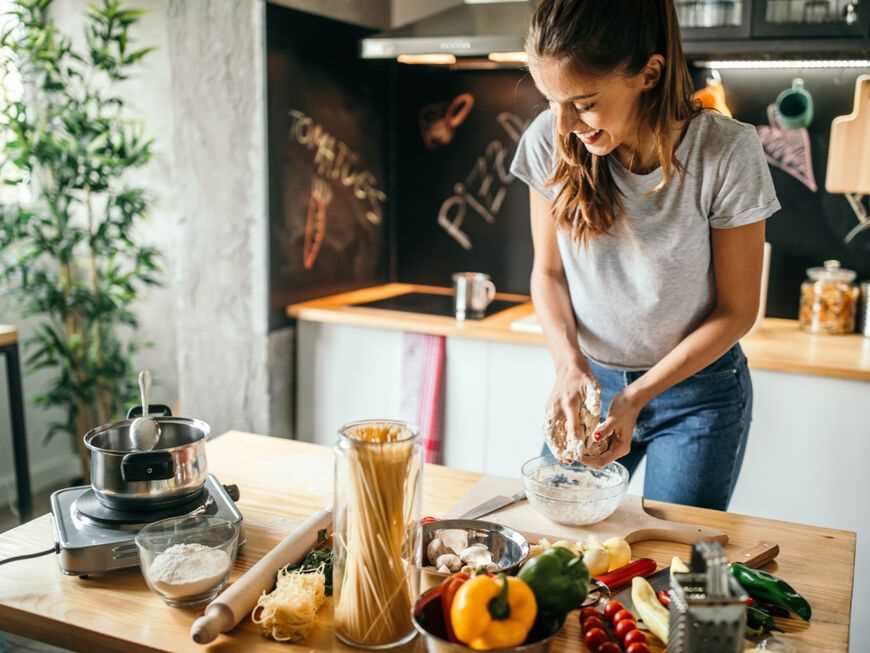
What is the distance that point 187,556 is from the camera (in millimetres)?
1058

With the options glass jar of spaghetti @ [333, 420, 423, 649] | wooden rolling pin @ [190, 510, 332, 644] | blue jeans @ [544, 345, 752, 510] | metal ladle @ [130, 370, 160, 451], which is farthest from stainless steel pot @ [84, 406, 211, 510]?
blue jeans @ [544, 345, 752, 510]

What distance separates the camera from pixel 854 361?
7.14 feet

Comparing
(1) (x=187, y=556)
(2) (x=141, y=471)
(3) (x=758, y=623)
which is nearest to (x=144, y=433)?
(2) (x=141, y=471)

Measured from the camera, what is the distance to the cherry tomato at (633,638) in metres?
0.96

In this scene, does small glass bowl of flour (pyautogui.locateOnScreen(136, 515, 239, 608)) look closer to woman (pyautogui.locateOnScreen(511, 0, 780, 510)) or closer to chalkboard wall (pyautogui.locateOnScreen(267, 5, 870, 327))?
woman (pyautogui.locateOnScreen(511, 0, 780, 510))

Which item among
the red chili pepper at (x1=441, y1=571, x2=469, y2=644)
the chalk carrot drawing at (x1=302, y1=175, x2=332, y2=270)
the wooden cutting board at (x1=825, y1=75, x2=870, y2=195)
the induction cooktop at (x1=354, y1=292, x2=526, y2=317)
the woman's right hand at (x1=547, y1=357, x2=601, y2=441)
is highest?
the wooden cutting board at (x1=825, y1=75, x2=870, y2=195)

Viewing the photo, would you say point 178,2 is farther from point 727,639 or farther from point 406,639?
point 727,639

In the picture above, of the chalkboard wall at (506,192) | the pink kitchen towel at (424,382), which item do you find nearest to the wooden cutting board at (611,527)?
the pink kitchen towel at (424,382)

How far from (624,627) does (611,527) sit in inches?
11.5

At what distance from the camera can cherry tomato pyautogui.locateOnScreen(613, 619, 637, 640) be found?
974 mm

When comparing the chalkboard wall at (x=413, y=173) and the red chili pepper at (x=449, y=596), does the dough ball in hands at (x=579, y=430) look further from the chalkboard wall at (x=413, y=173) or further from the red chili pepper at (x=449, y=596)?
the chalkboard wall at (x=413, y=173)

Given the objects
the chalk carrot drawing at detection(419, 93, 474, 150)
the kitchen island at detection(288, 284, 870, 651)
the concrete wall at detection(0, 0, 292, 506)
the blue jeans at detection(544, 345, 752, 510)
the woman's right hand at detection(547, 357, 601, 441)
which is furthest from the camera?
the chalk carrot drawing at detection(419, 93, 474, 150)

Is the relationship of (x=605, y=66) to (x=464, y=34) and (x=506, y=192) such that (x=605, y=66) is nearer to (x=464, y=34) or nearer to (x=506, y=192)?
(x=464, y=34)

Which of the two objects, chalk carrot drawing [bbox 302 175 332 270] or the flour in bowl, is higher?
chalk carrot drawing [bbox 302 175 332 270]
